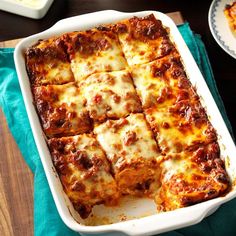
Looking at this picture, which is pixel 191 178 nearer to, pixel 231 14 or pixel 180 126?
pixel 180 126

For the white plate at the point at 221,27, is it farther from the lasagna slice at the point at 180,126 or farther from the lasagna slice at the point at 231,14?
the lasagna slice at the point at 180,126

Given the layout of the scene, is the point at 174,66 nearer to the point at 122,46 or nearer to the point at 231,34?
the point at 122,46

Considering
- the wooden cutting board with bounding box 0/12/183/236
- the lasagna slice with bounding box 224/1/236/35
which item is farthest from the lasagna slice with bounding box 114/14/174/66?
the wooden cutting board with bounding box 0/12/183/236

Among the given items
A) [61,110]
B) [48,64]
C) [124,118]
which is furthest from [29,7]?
[124,118]

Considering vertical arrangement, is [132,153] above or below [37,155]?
A: above

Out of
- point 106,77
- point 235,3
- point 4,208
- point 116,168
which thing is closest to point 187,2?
point 235,3

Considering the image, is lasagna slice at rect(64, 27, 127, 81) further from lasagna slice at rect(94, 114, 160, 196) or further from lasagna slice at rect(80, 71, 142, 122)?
lasagna slice at rect(94, 114, 160, 196)

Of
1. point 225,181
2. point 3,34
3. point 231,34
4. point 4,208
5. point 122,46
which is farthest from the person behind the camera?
point 3,34

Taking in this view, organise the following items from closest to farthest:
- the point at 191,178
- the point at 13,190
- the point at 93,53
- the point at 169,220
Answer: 1. the point at 169,220
2. the point at 191,178
3. the point at 13,190
4. the point at 93,53
